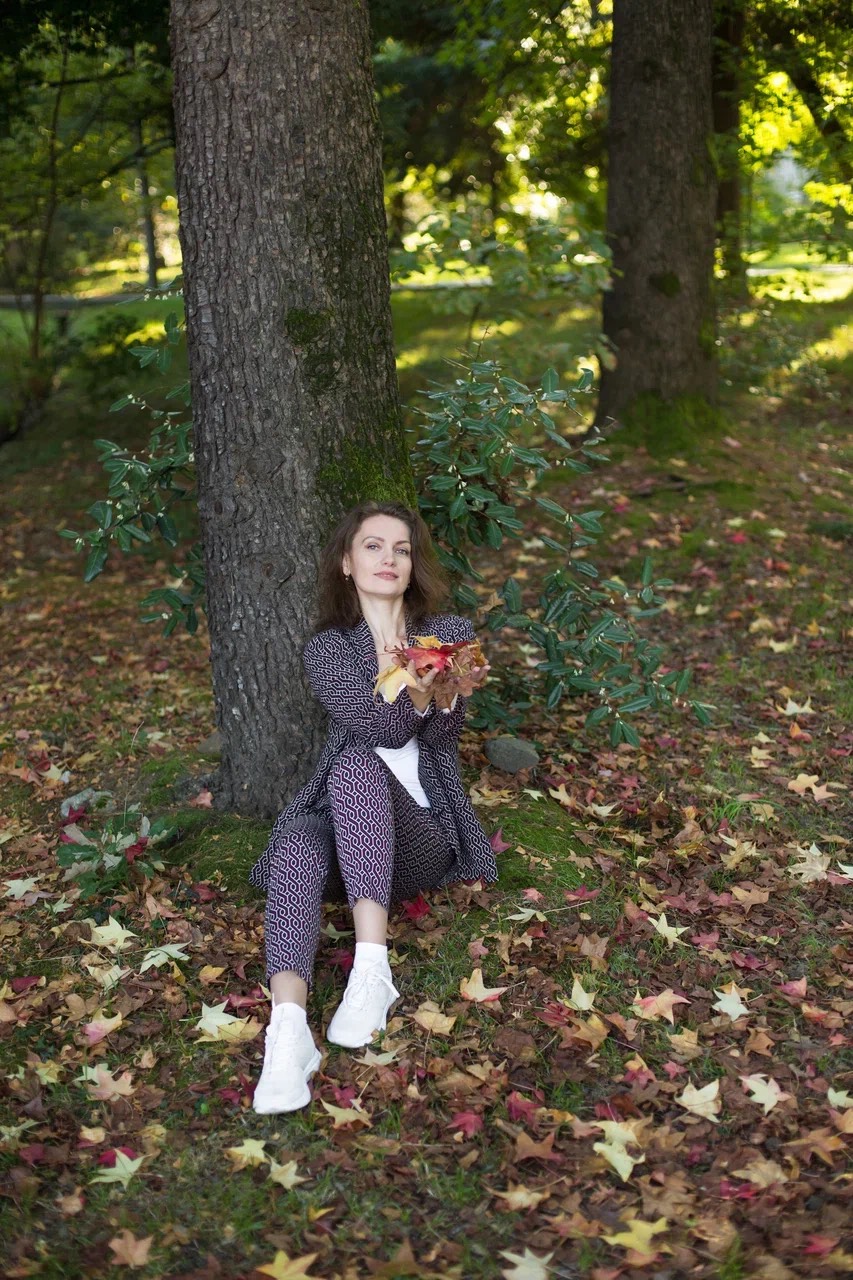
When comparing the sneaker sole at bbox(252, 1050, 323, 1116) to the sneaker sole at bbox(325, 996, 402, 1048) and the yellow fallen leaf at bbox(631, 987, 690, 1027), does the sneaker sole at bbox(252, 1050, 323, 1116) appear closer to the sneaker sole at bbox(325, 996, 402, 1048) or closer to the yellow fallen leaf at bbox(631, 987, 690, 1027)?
the sneaker sole at bbox(325, 996, 402, 1048)

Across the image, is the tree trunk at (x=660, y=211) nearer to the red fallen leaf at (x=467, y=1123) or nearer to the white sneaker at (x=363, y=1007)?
the white sneaker at (x=363, y=1007)

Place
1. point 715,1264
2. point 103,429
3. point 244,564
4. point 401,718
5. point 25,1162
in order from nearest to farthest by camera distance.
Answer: point 715,1264, point 25,1162, point 401,718, point 244,564, point 103,429

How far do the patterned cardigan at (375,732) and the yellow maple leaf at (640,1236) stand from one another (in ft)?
4.28

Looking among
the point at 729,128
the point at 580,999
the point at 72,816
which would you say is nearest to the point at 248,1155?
the point at 580,999

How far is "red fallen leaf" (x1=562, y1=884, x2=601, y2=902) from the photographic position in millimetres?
3578

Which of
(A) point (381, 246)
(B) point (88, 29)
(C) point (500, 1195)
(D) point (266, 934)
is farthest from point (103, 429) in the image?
(C) point (500, 1195)

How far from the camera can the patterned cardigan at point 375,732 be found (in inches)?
133

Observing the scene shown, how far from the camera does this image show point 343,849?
125 inches

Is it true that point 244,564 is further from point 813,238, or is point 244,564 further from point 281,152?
point 813,238

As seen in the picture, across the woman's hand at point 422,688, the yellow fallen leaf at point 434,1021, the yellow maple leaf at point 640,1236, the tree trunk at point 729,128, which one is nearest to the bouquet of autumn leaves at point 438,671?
the woman's hand at point 422,688

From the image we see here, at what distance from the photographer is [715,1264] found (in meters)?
2.32

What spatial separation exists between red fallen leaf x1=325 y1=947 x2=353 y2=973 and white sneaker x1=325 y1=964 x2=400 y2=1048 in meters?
0.22

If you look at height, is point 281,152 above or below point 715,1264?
above

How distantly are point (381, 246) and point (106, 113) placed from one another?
7.66 meters
